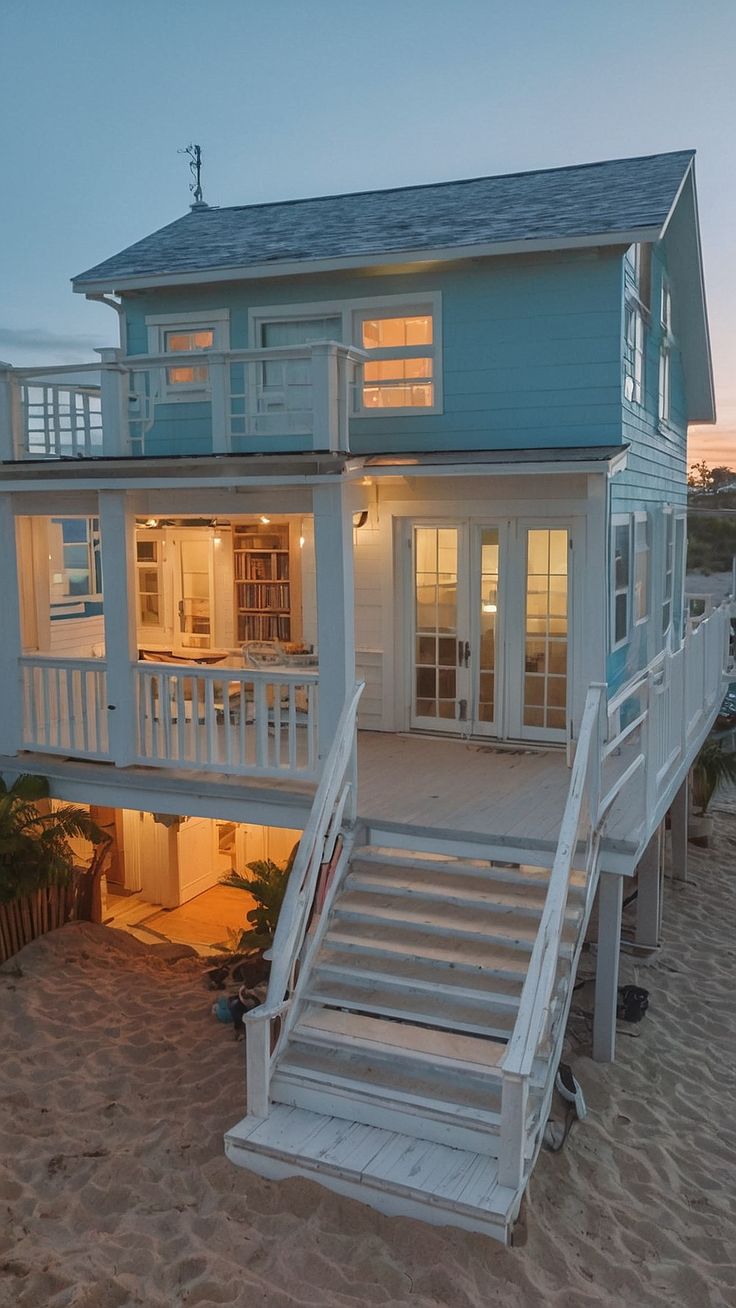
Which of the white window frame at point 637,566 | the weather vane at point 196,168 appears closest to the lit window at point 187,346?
the weather vane at point 196,168

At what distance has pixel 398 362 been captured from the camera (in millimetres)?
10727

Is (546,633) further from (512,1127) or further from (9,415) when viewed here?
(9,415)

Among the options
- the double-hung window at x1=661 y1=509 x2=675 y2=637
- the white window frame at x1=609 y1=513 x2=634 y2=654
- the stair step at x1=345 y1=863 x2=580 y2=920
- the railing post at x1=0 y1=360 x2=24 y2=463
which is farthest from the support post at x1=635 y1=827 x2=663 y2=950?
the railing post at x1=0 y1=360 x2=24 y2=463

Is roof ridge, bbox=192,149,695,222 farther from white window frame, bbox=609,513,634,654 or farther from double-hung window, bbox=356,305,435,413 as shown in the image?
Answer: white window frame, bbox=609,513,634,654

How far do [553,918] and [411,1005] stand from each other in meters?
1.35

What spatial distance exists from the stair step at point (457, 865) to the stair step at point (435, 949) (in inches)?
24.5

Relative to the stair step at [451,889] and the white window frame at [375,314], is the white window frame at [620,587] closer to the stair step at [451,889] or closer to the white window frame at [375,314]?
the white window frame at [375,314]

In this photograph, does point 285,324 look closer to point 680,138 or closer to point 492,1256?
point 492,1256

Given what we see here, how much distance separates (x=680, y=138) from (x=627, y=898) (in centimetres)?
5389

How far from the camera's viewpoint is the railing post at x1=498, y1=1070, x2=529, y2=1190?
5262 mm

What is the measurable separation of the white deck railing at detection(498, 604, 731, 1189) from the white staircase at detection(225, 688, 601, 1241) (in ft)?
0.06

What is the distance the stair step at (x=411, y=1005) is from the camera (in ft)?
20.6

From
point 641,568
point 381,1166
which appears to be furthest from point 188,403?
point 381,1166

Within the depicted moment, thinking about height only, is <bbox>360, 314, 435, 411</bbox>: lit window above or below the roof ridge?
below
